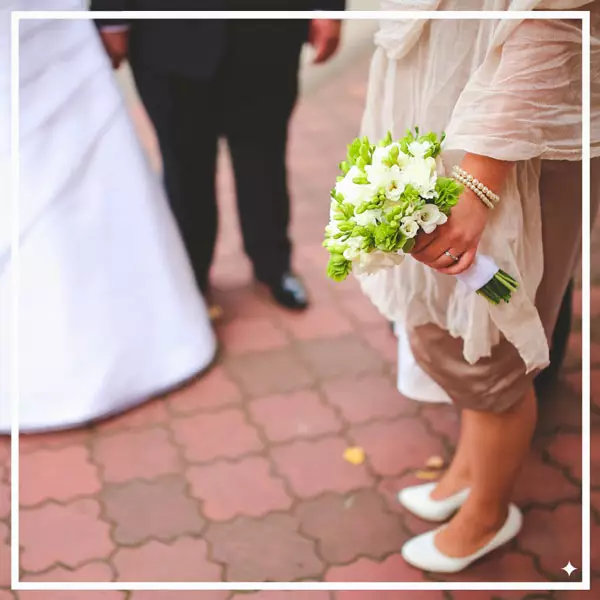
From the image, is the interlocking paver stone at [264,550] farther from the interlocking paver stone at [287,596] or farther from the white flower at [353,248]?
the white flower at [353,248]

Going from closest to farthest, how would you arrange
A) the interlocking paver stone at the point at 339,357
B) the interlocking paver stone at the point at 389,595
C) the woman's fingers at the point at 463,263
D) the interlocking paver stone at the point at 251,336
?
the woman's fingers at the point at 463,263 < the interlocking paver stone at the point at 389,595 < the interlocking paver stone at the point at 339,357 < the interlocking paver stone at the point at 251,336

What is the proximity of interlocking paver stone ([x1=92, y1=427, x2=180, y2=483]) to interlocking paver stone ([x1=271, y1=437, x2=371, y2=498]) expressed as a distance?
0.28 m

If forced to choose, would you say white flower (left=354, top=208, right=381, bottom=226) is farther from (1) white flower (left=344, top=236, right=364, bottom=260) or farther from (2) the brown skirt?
(2) the brown skirt

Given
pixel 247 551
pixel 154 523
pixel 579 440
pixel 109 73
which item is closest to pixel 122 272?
pixel 109 73

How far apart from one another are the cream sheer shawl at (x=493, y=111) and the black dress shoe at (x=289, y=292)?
1.07 metres

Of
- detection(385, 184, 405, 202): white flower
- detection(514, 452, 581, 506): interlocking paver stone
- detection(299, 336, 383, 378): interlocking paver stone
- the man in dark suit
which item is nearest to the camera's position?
detection(385, 184, 405, 202): white flower

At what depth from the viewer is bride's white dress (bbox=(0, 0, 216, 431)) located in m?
1.81

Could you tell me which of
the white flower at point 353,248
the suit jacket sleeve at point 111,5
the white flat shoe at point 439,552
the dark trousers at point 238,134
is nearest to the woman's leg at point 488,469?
the white flat shoe at point 439,552

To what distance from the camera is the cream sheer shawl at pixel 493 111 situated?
1.06m

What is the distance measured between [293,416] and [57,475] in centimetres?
62

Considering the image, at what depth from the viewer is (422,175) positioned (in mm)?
1003

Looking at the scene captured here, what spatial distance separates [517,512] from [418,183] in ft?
3.13

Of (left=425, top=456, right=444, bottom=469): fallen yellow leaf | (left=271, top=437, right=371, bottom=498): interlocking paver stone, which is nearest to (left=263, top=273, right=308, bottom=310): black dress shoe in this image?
(left=271, top=437, right=371, bottom=498): interlocking paver stone

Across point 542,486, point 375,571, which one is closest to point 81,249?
point 375,571
